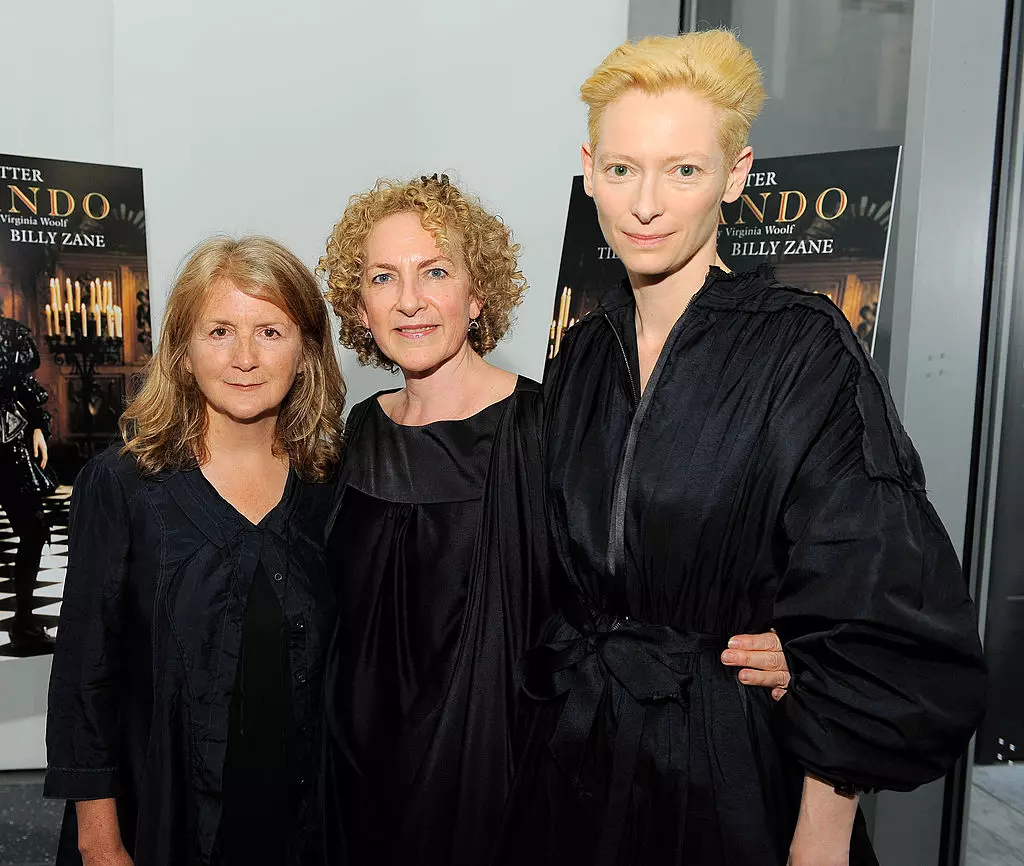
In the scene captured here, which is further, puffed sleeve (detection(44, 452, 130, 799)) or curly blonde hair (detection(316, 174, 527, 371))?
curly blonde hair (detection(316, 174, 527, 371))

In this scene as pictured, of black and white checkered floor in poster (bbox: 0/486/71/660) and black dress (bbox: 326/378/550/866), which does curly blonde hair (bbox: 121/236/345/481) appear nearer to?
black dress (bbox: 326/378/550/866)

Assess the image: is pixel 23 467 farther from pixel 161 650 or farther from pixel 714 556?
pixel 714 556

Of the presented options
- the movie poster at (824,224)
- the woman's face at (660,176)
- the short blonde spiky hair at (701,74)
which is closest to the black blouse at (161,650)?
the woman's face at (660,176)

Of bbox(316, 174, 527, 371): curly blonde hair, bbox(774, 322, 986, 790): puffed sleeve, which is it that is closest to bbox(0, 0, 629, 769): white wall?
bbox(316, 174, 527, 371): curly blonde hair

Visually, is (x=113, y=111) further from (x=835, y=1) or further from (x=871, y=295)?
(x=871, y=295)

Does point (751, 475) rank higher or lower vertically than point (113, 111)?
lower

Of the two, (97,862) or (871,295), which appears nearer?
(97,862)

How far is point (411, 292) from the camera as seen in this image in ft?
5.85

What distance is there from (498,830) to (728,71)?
1.19 metres

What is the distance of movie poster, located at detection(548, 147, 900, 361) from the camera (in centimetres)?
227

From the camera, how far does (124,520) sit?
1747 mm

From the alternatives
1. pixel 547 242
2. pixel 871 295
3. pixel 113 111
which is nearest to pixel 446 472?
pixel 871 295

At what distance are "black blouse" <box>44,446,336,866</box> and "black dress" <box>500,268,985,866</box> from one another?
0.57 meters

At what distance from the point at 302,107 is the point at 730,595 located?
291cm
